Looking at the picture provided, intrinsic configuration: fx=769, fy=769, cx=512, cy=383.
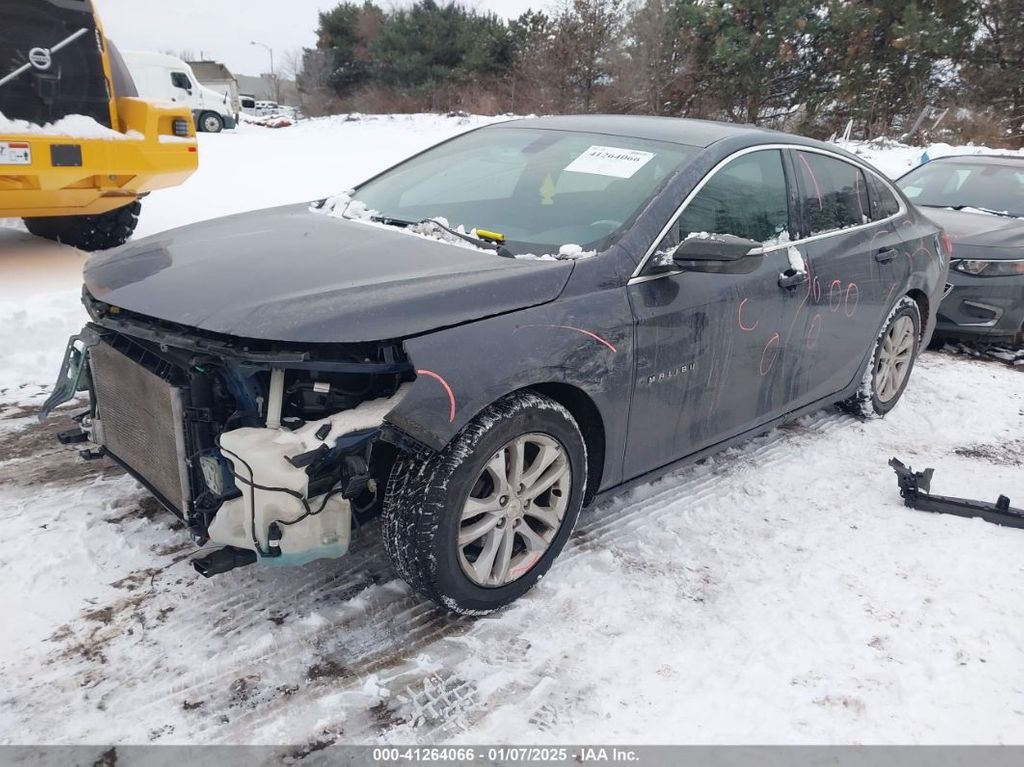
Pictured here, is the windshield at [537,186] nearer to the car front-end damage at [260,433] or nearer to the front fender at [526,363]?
the front fender at [526,363]

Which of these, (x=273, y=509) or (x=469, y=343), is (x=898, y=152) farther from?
(x=273, y=509)

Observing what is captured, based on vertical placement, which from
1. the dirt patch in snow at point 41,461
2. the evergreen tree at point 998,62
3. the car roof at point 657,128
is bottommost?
the dirt patch in snow at point 41,461

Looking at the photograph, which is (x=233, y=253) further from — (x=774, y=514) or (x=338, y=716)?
(x=774, y=514)

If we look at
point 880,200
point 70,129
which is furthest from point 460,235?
point 70,129

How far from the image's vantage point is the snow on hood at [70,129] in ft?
19.0

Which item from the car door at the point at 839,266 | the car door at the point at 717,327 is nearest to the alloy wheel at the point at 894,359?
the car door at the point at 839,266

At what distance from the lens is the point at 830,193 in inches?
157

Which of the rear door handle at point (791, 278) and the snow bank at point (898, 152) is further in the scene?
the snow bank at point (898, 152)

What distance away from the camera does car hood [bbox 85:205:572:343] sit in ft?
7.61

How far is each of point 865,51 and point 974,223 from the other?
1703 centimetres

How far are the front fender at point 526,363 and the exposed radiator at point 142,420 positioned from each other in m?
0.80

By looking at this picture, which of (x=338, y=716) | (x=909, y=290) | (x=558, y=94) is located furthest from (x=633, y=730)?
(x=558, y=94)

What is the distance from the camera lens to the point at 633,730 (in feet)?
7.39

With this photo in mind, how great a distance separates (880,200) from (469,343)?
10.4ft
